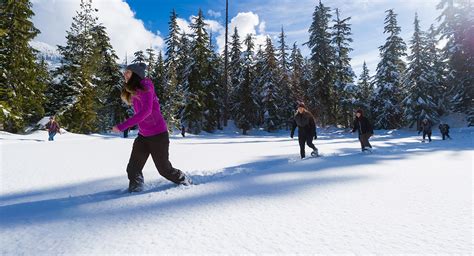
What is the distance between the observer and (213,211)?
3305mm

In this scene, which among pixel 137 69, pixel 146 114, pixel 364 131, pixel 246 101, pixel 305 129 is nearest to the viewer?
pixel 146 114

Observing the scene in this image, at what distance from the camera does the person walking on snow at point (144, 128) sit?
4379mm

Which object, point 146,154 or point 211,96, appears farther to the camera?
point 211,96

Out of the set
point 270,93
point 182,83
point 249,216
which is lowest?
point 249,216

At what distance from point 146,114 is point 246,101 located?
1607 inches

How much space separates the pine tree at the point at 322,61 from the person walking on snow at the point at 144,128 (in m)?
39.9

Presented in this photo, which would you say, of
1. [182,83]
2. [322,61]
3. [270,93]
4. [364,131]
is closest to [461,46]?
[322,61]

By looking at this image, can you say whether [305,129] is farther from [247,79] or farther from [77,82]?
[247,79]

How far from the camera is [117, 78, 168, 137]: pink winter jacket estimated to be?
427 centimetres

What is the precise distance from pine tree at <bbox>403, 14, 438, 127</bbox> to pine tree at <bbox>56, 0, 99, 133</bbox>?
33.6 meters

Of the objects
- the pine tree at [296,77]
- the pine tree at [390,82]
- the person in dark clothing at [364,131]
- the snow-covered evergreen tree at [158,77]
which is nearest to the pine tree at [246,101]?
the pine tree at [296,77]

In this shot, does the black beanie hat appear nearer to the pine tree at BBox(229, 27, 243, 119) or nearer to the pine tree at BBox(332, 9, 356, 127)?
the pine tree at BBox(332, 9, 356, 127)

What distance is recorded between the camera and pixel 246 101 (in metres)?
44.9

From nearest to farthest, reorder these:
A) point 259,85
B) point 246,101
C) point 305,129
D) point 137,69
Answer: point 137,69
point 305,129
point 246,101
point 259,85
